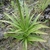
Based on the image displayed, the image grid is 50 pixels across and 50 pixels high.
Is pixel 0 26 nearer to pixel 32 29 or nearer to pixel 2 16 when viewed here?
pixel 2 16

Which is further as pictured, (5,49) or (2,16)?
(2,16)

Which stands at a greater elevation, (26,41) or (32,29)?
(32,29)

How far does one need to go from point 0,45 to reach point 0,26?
1.38 feet

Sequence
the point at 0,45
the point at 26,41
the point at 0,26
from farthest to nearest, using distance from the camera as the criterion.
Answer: the point at 0,26 → the point at 0,45 → the point at 26,41

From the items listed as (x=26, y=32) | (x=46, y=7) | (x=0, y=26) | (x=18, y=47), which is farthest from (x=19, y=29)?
(x=46, y=7)

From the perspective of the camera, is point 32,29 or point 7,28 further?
point 7,28

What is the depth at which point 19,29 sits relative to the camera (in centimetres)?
246

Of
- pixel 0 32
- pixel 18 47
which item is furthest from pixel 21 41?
pixel 0 32

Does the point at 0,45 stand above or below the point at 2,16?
below

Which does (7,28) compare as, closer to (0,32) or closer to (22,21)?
(0,32)

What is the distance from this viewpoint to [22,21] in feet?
8.05

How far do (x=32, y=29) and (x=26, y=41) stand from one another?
0.22 metres

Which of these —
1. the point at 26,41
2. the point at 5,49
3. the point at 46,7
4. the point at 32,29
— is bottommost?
the point at 5,49

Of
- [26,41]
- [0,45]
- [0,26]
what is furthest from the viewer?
[0,26]
